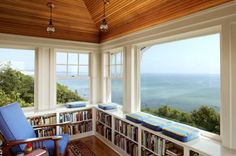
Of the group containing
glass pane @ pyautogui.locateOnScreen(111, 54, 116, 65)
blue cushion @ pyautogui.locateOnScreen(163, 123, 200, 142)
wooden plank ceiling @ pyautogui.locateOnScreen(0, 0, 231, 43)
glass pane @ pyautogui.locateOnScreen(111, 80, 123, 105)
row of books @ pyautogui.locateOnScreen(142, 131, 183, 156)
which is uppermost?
wooden plank ceiling @ pyautogui.locateOnScreen(0, 0, 231, 43)

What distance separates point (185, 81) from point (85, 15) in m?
2.47

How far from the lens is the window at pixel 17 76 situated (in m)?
3.19

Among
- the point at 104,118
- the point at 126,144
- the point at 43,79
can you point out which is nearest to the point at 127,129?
the point at 126,144

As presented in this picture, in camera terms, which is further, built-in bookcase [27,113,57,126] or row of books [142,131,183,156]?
built-in bookcase [27,113,57,126]

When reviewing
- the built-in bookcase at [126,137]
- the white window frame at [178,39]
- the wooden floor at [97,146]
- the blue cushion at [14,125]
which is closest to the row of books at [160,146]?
the built-in bookcase at [126,137]

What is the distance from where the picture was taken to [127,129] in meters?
2.79

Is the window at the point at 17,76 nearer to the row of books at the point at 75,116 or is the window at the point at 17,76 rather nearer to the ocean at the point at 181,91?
the row of books at the point at 75,116

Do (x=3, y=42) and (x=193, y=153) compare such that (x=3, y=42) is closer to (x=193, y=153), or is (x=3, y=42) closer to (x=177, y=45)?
(x=177, y=45)

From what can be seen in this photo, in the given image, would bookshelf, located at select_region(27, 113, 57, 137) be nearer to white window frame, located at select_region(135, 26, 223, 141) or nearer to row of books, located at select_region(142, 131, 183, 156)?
white window frame, located at select_region(135, 26, 223, 141)

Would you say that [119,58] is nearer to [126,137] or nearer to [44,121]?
[126,137]

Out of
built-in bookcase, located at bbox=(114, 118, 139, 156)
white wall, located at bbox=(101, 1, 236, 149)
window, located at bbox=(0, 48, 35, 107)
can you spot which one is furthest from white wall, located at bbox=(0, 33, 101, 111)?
white wall, located at bbox=(101, 1, 236, 149)

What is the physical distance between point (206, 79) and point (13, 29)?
3.55 meters

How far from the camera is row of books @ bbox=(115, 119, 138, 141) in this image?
8.61ft

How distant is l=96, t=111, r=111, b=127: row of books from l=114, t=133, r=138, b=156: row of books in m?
0.35
